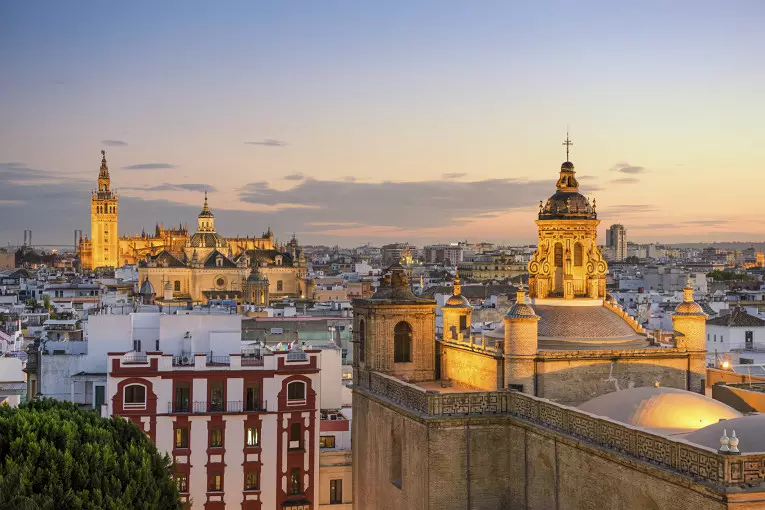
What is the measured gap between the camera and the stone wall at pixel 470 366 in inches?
925

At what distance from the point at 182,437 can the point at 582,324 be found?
1307 centimetres

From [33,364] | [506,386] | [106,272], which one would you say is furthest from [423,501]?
[106,272]

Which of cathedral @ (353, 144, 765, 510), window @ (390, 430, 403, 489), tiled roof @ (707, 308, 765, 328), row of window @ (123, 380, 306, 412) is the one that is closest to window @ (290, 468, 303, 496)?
row of window @ (123, 380, 306, 412)

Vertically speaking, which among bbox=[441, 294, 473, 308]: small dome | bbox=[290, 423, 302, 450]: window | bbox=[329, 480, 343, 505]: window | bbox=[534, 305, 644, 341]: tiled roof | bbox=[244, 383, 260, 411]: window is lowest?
bbox=[329, 480, 343, 505]: window

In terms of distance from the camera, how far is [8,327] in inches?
2106

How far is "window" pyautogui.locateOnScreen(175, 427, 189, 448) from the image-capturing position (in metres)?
30.7

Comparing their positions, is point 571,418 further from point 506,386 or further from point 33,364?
point 33,364

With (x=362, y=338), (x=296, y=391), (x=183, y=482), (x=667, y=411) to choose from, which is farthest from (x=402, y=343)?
(x=667, y=411)

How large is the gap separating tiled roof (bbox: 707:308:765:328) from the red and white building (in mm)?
28791

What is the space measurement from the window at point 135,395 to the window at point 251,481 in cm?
375

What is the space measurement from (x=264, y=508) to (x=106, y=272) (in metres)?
136

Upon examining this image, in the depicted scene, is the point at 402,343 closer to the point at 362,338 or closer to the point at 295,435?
the point at 362,338

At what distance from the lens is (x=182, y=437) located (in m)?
30.7

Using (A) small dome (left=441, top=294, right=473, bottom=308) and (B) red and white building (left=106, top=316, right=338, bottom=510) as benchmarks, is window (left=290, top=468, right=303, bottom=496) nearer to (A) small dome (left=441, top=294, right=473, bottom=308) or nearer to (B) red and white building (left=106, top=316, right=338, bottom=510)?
(B) red and white building (left=106, top=316, right=338, bottom=510)
